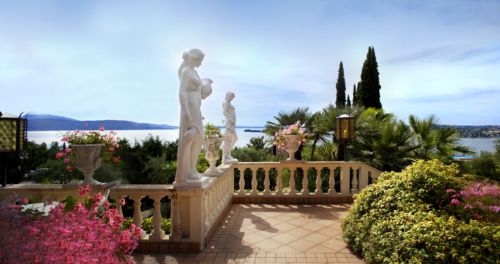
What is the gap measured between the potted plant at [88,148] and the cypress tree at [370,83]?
1409 cm

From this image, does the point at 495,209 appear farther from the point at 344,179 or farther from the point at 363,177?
the point at 344,179

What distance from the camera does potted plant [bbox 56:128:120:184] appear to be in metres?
3.36

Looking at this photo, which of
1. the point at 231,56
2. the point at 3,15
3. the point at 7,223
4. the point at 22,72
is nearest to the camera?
the point at 7,223

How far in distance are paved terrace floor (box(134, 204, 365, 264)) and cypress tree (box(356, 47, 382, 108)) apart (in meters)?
11.2

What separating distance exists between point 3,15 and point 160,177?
567 cm

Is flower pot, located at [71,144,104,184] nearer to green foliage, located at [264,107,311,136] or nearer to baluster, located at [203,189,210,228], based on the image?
baluster, located at [203,189,210,228]

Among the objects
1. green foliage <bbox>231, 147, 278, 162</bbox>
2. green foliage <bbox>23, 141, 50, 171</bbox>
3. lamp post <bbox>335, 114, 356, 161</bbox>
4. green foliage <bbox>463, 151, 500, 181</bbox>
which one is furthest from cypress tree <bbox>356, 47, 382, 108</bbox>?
green foliage <bbox>23, 141, 50, 171</bbox>

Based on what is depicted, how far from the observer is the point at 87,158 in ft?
11.1

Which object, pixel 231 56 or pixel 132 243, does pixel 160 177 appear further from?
pixel 132 243

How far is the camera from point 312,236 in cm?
399

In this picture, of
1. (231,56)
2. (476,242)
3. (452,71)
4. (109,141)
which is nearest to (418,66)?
(452,71)

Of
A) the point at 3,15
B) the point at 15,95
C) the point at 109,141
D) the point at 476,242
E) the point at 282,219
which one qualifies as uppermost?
the point at 3,15

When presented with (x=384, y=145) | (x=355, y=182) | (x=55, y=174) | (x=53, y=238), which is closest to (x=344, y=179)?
(x=355, y=182)

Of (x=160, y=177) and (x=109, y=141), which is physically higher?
(x=109, y=141)
